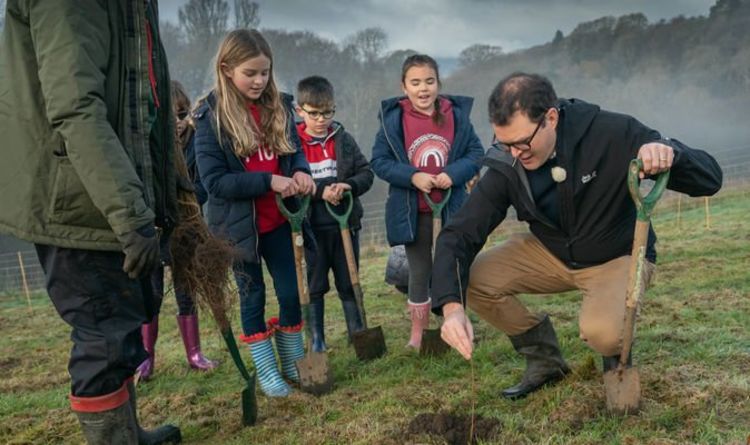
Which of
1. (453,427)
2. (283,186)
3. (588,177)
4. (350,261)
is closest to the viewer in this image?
(453,427)

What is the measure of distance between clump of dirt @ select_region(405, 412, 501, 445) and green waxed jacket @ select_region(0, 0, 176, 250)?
1579 millimetres

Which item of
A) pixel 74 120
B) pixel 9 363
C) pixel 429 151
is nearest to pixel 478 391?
pixel 429 151

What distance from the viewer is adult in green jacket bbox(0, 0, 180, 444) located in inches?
94.0

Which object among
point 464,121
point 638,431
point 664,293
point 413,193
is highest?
point 464,121

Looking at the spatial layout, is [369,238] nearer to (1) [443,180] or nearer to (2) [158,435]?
(1) [443,180]

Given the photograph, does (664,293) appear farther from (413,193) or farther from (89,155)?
(89,155)

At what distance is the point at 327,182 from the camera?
4996 mm

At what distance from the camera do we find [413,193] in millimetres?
4832

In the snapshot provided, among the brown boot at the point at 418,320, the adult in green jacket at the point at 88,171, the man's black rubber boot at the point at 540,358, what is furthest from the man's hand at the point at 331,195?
the adult in green jacket at the point at 88,171

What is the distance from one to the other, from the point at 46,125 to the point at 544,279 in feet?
8.47

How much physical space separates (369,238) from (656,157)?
1492 cm

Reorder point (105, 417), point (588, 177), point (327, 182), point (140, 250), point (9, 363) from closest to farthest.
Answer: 1. point (140, 250)
2. point (105, 417)
3. point (588, 177)
4. point (327, 182)
5. point (9, 363)

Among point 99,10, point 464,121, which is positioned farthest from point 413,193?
point 99,10

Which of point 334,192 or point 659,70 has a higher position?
point 659,70
